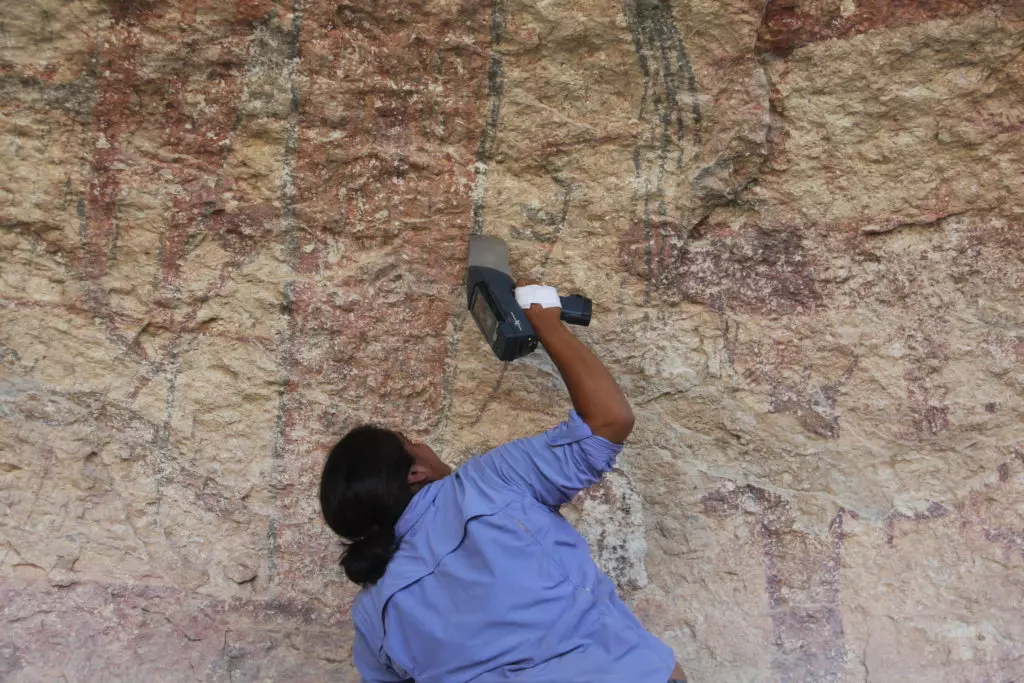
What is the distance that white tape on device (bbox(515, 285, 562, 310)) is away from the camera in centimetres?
179

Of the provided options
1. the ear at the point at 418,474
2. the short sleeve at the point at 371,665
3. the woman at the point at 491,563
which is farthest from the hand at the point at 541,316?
the short sleeve at the point at 371,665

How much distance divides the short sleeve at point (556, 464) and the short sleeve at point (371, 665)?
1.19ft

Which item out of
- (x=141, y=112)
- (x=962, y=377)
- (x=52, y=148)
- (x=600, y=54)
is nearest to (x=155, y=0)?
(x=141, y=112)

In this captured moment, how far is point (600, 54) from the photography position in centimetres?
202

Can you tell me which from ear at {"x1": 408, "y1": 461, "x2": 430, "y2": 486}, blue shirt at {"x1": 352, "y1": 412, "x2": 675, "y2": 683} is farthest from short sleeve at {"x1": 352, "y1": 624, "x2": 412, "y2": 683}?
ear at {"x1": 408, "y1": 461, "x2": 430, "y2": 486}

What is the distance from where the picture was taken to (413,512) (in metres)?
1.55

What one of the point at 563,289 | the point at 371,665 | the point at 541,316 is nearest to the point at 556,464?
the point at 541,316

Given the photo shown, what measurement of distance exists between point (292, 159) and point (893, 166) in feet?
4.53

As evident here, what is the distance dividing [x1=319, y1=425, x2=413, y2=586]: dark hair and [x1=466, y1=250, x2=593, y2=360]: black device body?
0.31 m

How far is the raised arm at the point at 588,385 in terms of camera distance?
1.57 m

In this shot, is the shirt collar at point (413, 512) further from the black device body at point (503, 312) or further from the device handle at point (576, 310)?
the device handle at point (576, 310)

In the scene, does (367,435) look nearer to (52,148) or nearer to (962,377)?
(52,148)

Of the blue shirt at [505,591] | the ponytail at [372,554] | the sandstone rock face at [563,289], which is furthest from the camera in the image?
the sandstone rock face at [563,289]

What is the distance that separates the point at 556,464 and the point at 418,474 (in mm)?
283
